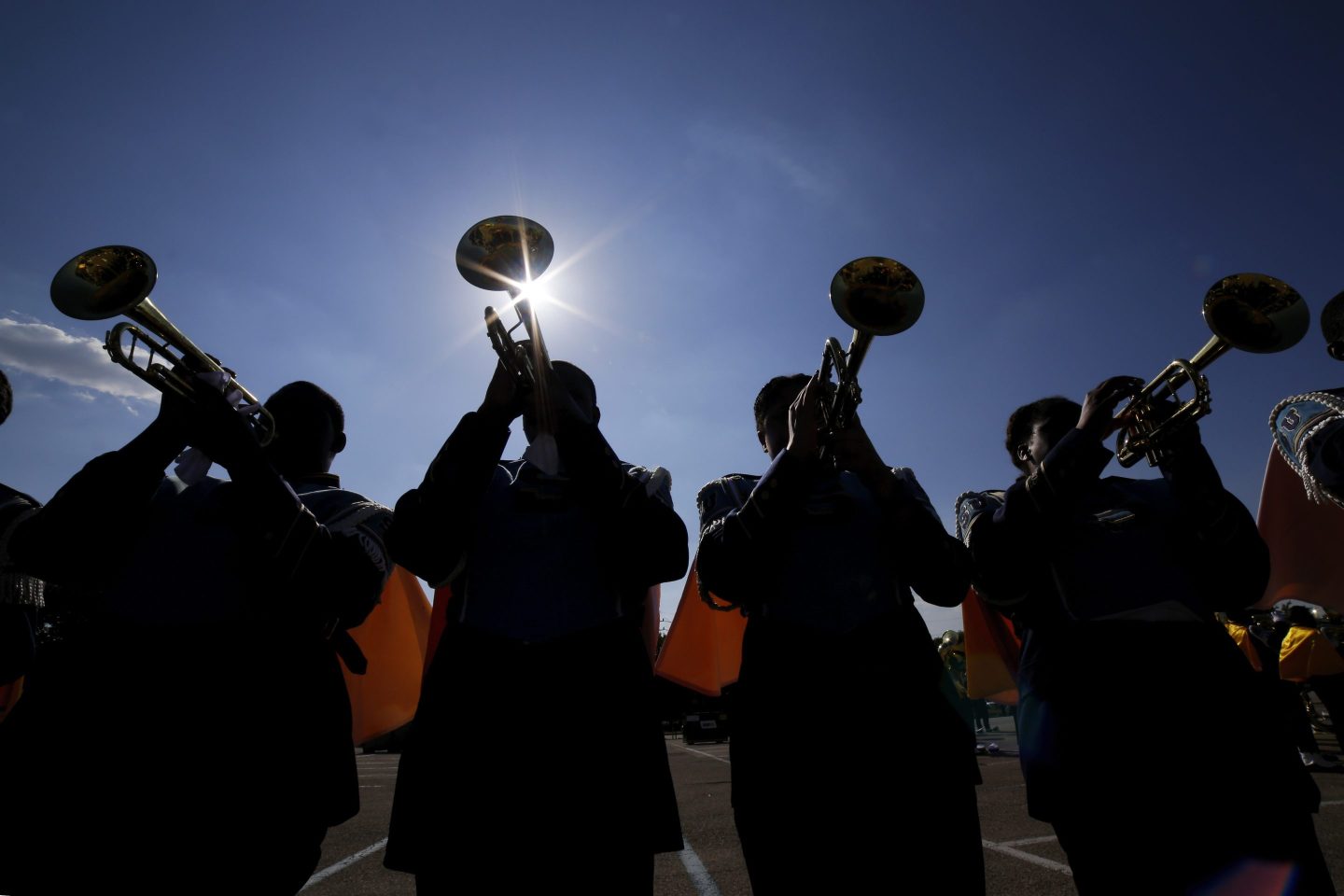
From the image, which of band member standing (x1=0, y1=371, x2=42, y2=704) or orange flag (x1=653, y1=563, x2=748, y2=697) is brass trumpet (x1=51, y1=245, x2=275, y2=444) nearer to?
band member standing (x1=0, y1=371, x2=42, y2=704)

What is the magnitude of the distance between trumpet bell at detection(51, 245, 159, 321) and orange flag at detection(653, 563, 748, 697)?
2464 mm

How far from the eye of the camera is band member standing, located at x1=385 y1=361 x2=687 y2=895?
1.70 meters

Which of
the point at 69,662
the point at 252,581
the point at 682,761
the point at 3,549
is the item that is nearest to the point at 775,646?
the point at 252,581

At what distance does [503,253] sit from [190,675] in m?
1.62

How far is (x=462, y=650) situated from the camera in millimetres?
1935

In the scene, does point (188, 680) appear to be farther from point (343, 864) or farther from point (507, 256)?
point (343, 864)

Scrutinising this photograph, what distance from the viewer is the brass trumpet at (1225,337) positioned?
9.61 ft

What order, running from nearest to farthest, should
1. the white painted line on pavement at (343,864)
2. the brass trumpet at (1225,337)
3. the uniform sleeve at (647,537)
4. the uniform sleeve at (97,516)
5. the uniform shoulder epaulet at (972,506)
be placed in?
1. the uniform sleeve at (97,516)
2. the uniform sleeve at (647,537)
3. the uniform shoulder epaulet at (972,506)
4. the brass trumpet at (1225,337)
5. the white painted line on pavement at (343,864)

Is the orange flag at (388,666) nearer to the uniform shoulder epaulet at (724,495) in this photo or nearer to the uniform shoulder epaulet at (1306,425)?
the uniform shoulder epaulet at (724,495)

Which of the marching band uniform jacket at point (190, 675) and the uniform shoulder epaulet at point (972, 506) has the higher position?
the uniform shoulder epaulet at point (972, 506)

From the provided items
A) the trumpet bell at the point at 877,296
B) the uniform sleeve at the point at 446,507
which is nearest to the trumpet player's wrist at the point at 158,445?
the uniform sleeve at the point at 446,507

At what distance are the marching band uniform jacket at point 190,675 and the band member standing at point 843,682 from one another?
1108mm

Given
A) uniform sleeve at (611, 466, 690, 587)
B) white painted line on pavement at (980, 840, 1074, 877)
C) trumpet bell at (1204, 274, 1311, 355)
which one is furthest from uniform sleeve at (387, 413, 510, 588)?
white painted line on pavement at (980, 840, 1074, 877)

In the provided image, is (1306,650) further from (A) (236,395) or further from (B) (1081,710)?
(A) (236,395)
